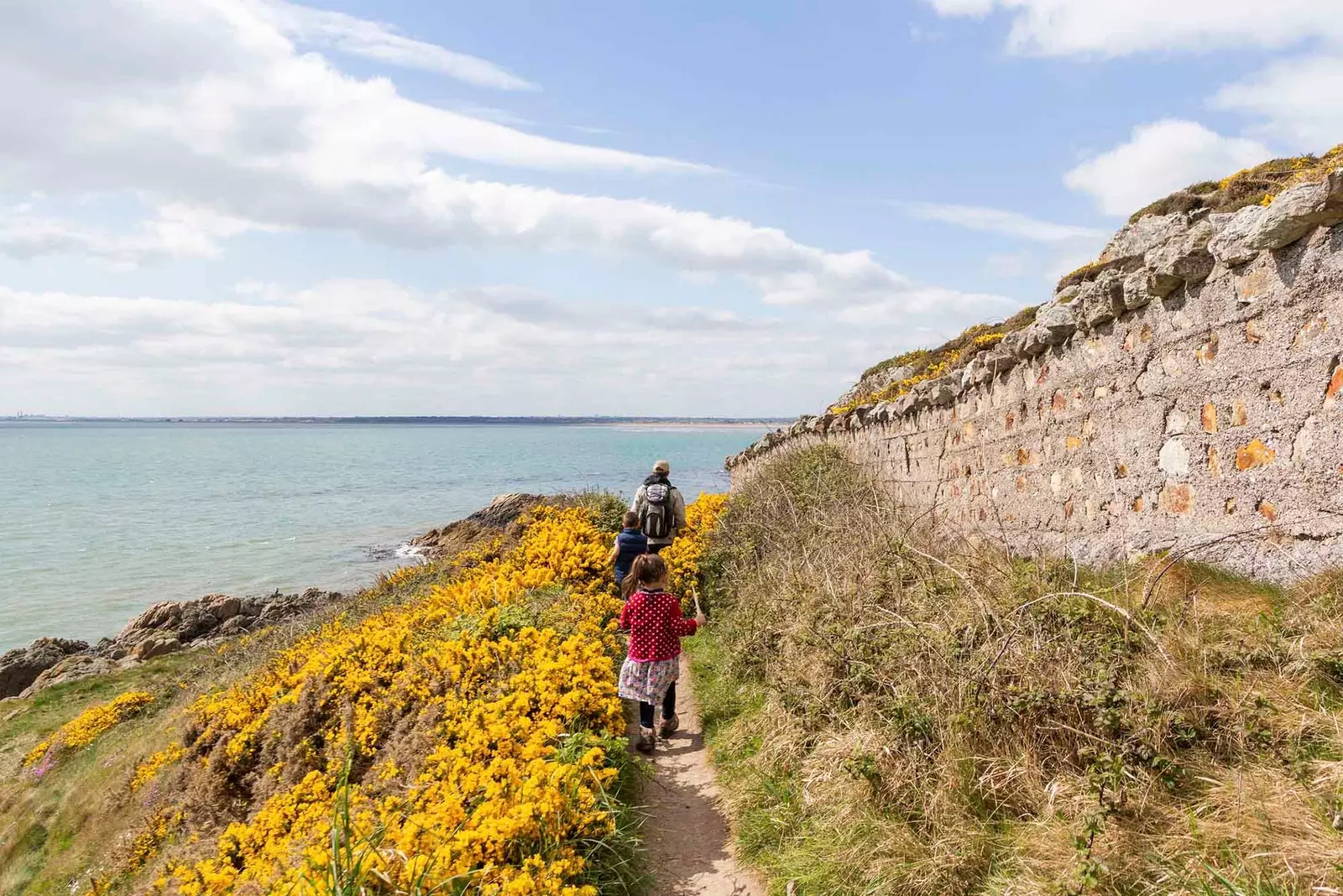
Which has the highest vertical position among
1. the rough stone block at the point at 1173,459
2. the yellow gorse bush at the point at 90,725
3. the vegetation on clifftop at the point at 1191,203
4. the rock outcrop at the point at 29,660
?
the vegetation on clifftop at the point at 1191,203

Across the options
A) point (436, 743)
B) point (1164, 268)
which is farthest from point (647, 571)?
point (1164, 268)

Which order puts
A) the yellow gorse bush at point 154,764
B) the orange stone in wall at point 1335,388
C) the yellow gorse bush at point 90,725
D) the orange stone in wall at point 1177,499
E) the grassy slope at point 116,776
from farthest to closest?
1. the yellow gorse bush at point 90,725
2. the yellow gorse bush at point 154,764
3. the grassy slope at point 116,776
4. the orange stone in wall at point 1177,499
5. the orange stone in wall at point 1335,388

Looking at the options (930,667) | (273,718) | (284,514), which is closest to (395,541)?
(284,514)

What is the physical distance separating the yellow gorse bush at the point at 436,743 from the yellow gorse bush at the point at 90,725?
528cm

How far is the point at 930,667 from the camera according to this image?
4.27 meters

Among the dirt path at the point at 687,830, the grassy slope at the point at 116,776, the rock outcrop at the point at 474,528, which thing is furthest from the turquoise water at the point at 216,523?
the dirt path at the point at 687,830

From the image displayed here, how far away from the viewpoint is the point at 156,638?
18.3 meters

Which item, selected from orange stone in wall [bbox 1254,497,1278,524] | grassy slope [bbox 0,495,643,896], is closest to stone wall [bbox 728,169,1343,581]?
orange stone in wall [bbox 1254,497,1278,524]

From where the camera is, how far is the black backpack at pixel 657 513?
29.8 ft

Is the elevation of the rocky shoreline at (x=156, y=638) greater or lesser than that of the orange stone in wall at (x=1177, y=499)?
lesser

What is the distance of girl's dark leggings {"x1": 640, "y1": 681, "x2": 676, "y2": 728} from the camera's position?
645 centimetres

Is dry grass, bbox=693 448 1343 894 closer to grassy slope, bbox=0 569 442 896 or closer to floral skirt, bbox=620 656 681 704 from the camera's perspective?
floral skirt, bbox=620 656 681 704

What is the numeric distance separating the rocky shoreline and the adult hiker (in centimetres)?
727

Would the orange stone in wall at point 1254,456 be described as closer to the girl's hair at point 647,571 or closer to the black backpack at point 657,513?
the girl's hair at point 647,571
